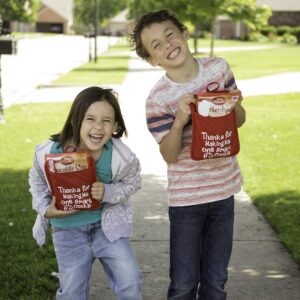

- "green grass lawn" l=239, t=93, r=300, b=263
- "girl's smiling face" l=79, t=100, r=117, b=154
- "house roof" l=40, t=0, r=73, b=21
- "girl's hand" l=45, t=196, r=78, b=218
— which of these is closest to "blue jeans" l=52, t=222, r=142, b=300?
"girl's hand" l=45, t=196, r=78, b=218

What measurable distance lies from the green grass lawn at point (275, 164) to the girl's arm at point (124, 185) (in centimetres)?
200

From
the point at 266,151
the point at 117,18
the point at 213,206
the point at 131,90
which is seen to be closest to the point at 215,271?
the point at 213,206

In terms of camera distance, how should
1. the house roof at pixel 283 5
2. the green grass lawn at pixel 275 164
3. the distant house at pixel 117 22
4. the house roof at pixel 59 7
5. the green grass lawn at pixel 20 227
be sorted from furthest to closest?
the distant house at pixel 117 22 → the house roof at pixel 59 7 → the house roof at pixel 283 5 → the green grass lawn at pixel 275 164 → the green grass lawn at pixel 20 227

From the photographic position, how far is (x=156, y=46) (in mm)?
3541

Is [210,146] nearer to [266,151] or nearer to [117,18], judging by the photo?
[266,151]

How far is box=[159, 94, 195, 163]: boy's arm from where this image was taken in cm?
335

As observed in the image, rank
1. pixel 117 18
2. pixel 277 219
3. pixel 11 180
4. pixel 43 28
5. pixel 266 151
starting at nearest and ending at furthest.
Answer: pixel 277 219
pixel 11 180
pixel 266 151
pixel 43 28
pixel 117 18

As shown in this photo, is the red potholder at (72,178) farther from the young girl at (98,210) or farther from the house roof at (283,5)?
the house roof at (283,5)

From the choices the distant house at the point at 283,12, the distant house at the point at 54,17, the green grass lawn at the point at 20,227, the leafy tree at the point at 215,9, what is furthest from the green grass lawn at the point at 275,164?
the distant house at the point at 54,17

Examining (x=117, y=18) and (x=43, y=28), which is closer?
(x=43, y=28)

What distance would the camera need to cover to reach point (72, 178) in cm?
336

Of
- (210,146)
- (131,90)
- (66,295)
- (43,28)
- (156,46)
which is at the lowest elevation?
(43,28)

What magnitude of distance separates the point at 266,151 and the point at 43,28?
114887 millimetres

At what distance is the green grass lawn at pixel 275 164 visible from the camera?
6.20 meters
